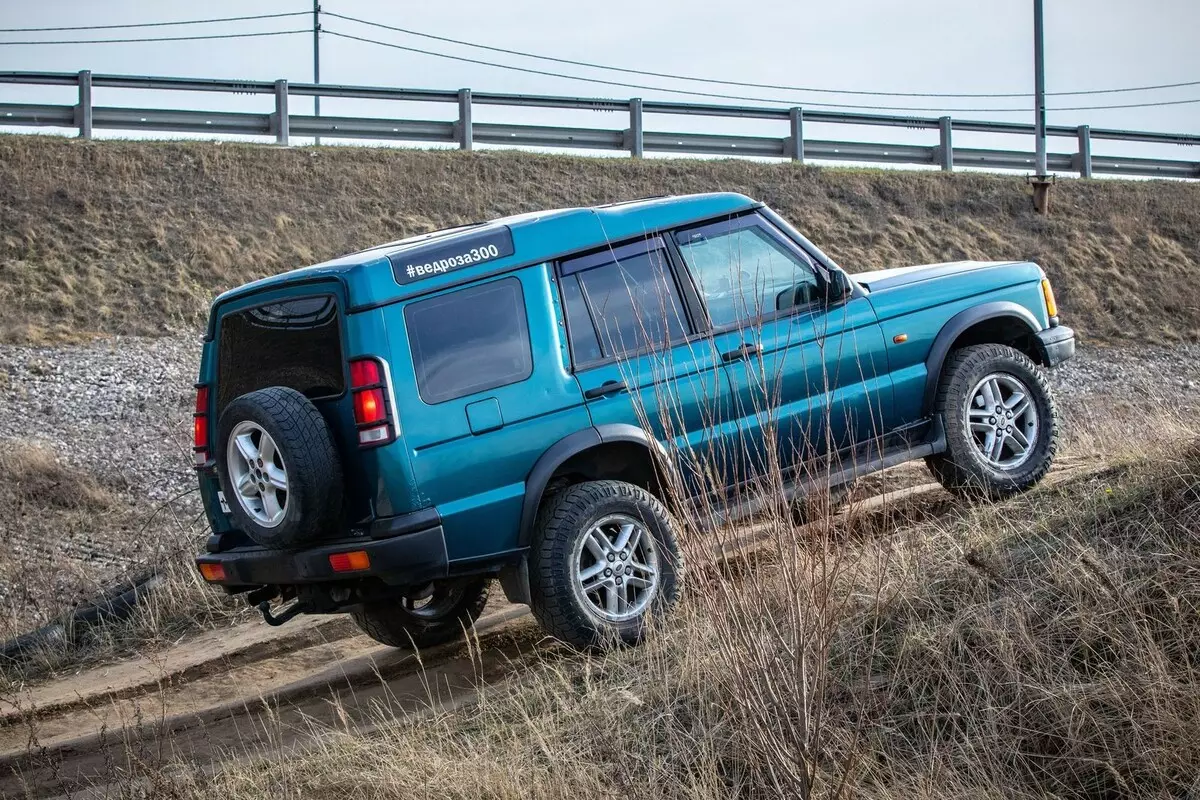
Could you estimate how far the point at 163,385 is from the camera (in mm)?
15578

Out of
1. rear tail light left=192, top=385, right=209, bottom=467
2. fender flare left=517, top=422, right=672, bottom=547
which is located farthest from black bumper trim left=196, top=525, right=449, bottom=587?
rear tail light left=192, top=385, right=209, bottom=467

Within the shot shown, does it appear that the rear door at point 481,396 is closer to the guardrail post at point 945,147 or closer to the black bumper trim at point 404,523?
the black bumper trim at point 404,523

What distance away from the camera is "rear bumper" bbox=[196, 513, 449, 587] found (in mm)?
5449

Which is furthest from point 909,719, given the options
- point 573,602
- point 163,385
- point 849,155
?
point 849,155

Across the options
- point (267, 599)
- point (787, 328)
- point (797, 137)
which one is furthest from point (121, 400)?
point (797, 137)

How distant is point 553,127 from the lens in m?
23.3

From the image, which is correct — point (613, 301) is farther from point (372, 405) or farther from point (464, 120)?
point (464, 120)

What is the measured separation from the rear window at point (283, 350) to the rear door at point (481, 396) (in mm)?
349

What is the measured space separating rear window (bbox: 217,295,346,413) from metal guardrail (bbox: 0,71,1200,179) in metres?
16.3

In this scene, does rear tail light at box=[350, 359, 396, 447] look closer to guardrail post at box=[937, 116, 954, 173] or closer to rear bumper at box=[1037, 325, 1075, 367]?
rear bumper at box=[1037, 325, 1075, 367]

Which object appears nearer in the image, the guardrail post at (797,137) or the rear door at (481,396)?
the rear door at (481,396)

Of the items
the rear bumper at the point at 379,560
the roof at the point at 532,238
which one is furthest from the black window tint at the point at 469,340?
the rear bumper at the point at 379,560

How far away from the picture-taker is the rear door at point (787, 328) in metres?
6.38

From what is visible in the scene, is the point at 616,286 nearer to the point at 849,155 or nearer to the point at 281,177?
the point at 281,177
